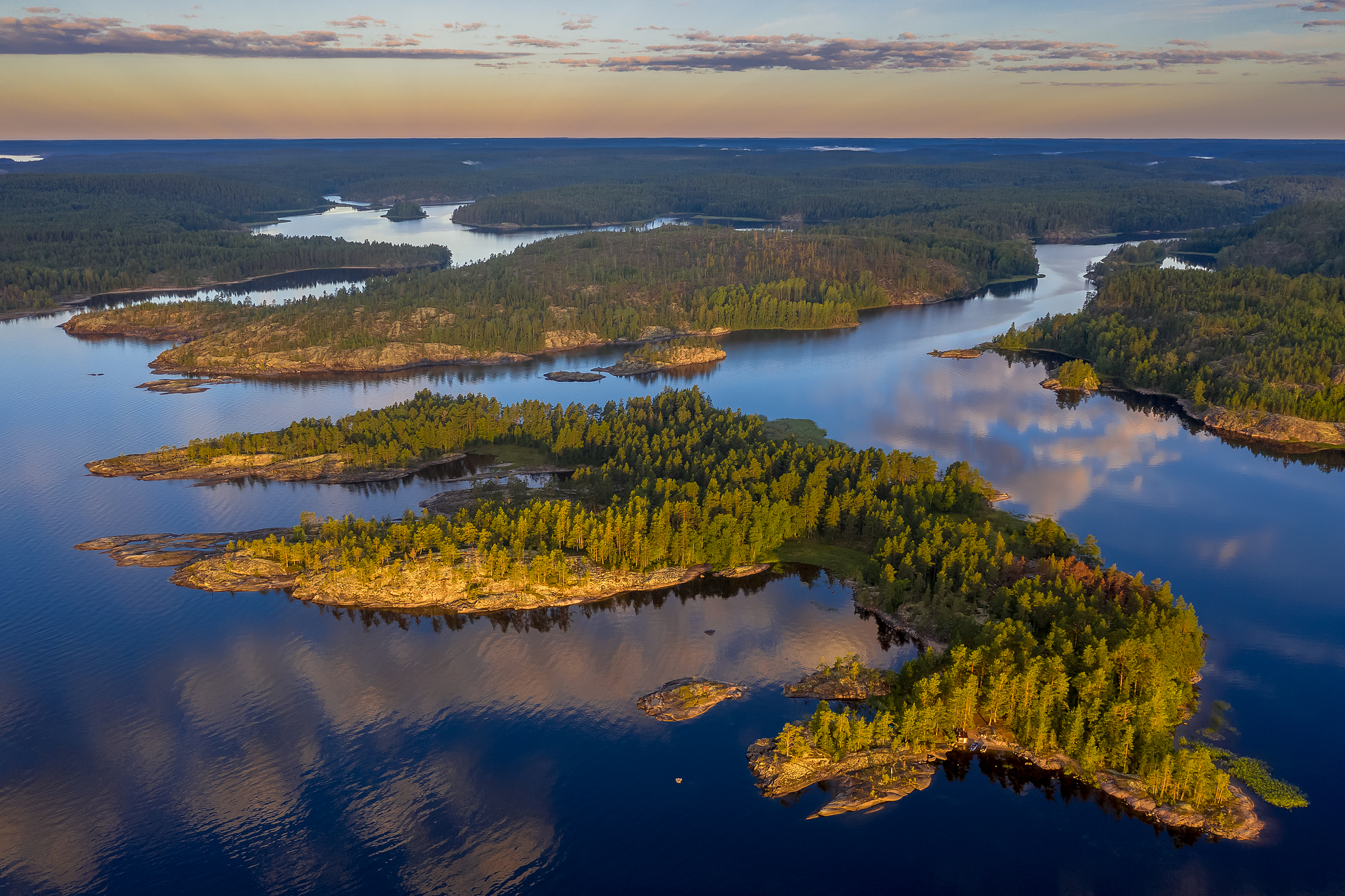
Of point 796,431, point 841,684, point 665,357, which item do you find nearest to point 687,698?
point 841,684

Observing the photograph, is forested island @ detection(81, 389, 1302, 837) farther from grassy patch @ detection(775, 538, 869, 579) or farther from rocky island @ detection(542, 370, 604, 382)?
rocky island @ detection(542, 370, 604, 382)

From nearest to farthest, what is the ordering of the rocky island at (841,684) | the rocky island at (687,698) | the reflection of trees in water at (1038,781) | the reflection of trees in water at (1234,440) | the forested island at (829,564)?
the reflection of trees in water at (1038,781) < the forested island at (829,564) < the rocky island at (687,698) < the rocky island at (841,684) < the reflection of trees in water at (1234,440)

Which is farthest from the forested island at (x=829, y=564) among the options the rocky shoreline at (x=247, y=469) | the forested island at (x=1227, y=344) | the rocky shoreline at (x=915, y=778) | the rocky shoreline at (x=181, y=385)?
the forested island at (x=1227, y=344)

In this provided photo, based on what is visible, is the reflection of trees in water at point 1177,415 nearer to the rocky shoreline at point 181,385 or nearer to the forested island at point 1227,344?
the forested island at point 1227,344

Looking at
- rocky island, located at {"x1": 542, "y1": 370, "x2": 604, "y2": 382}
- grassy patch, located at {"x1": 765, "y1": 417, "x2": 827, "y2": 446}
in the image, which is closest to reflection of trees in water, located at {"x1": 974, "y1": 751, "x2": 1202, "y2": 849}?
grassy patch, located at {"x1": 765, "y1": 417, "x2": 827, "y2": 446}

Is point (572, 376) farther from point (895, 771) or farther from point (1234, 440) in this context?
point (895, 771)

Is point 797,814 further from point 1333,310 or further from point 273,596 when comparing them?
point 1333,310

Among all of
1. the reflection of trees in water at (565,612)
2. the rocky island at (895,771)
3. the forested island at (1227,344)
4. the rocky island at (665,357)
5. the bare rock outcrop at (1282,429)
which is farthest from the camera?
the rocky island at (665,357)
